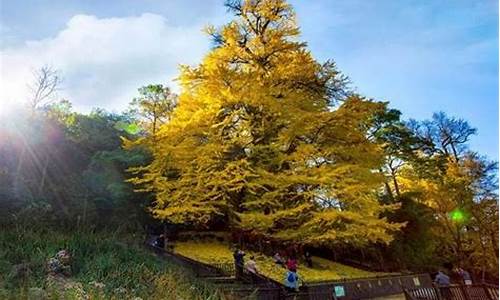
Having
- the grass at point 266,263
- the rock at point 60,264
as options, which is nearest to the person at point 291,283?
the grass at point 266,263

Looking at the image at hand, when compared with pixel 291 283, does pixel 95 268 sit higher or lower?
higher

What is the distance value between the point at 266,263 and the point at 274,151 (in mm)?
3622

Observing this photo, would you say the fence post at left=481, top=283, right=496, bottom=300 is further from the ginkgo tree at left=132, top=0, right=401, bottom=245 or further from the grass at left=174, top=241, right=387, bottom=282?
the grass at left=174, top=241, right=387, bottom=282

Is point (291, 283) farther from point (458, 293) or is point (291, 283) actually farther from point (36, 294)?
point (36, 294)

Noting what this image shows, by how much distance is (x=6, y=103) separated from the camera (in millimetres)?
15914

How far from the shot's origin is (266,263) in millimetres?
13484

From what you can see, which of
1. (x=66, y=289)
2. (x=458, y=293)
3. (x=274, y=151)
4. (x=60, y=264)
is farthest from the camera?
(x=274, y=151)

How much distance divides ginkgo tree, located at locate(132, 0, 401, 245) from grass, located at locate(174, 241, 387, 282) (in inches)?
43.8

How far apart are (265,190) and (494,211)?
1171cm

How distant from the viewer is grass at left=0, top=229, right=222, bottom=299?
543 cm

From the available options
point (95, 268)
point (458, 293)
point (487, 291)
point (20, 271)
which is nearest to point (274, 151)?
point (458, 293)

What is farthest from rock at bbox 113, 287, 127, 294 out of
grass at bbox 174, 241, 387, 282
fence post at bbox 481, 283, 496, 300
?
fence post at bbox 481, 283, 496, 300

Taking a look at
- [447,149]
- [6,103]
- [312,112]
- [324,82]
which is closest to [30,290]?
[312,112]

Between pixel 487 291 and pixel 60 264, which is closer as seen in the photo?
pixel 60 264
